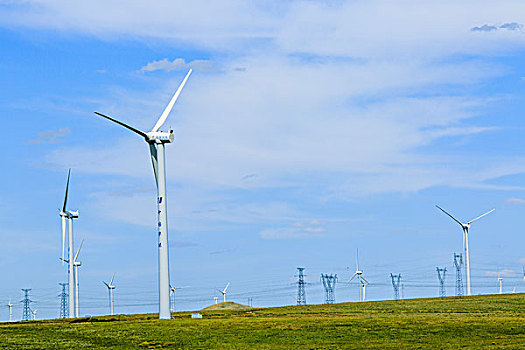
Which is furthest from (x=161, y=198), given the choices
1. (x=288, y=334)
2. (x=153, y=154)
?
(x=288, y=334)

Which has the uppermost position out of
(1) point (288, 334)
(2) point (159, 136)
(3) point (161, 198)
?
(2) point (159, 136)

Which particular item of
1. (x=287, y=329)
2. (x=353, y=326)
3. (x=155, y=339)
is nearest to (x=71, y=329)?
(x=155, y=339)

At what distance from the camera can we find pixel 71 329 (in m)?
92.0

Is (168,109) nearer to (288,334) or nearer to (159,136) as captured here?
(159,136)

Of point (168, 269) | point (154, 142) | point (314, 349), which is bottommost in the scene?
point (314, 349)

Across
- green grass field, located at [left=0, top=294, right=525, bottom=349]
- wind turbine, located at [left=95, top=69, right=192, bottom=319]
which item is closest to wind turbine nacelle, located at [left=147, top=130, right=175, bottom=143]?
wind turbine, located at [left=95, top=69, right=192, bottom=319]

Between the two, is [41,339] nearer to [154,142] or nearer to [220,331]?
[220,331]

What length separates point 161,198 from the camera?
105750 millimetres

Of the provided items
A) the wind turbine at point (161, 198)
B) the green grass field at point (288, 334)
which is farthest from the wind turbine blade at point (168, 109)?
the green grass field at point (288, 334)

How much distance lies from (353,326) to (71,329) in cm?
3183

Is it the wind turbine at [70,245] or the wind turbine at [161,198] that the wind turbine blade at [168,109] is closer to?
the wind turbine at [161,198]

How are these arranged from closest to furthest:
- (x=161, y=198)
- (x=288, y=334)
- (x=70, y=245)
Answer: (x=288, y=334)
(x=161, y=198)
(x=70, y=245)

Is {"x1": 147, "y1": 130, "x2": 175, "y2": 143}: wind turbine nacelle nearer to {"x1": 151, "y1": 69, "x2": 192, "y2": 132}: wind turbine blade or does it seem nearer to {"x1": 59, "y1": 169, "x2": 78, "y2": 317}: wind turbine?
{"x1": 151, "y1": 69, "x2": 192, "y2": 132}: wind turbine blade

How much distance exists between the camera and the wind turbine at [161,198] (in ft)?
342
